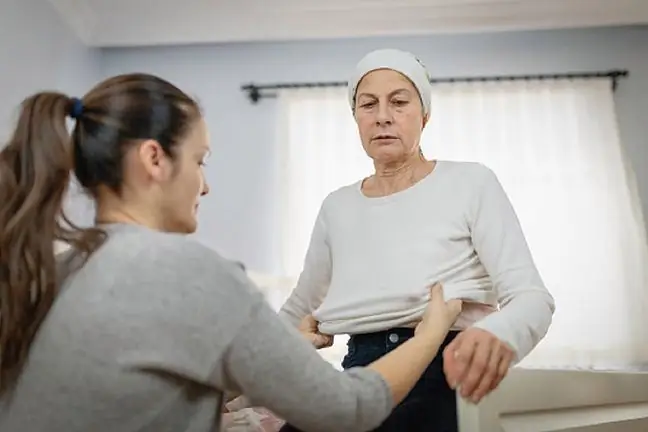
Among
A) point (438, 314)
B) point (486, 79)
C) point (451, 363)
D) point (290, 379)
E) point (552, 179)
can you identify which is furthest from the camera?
point (486, 79)

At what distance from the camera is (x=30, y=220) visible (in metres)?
0.77

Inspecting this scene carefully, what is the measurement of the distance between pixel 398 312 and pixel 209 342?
407 mm

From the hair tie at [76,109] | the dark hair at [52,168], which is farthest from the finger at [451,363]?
the hair tie at [76,109]

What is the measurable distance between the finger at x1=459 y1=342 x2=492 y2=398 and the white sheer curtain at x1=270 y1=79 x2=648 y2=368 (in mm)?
1792

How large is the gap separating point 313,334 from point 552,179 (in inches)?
72.9

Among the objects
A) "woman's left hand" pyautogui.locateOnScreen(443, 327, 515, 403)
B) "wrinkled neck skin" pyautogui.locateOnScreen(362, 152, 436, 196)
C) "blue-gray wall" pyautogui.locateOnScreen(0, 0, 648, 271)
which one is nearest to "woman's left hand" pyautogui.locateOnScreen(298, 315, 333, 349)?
"wrinkled neck skin" pyautogui.locateOnScreen(362, 152, 436, 196)

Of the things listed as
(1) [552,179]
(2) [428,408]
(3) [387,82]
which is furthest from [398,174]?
(1) [552,179]

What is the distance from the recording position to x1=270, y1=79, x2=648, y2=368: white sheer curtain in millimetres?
2580

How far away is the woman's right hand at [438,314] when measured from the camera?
0.92 meters

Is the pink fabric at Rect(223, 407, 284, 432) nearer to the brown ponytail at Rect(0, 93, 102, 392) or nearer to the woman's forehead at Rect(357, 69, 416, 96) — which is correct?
the brown ponytail at Rect(0, 93, 102, 392)

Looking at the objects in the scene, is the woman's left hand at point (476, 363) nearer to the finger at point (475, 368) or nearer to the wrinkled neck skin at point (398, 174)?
the finger at point (475, 368)

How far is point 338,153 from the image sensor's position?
286 centimetres

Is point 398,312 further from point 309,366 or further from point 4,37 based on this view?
point 4,37

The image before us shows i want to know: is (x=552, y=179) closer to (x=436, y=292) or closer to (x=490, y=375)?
(x=436, y=292)
